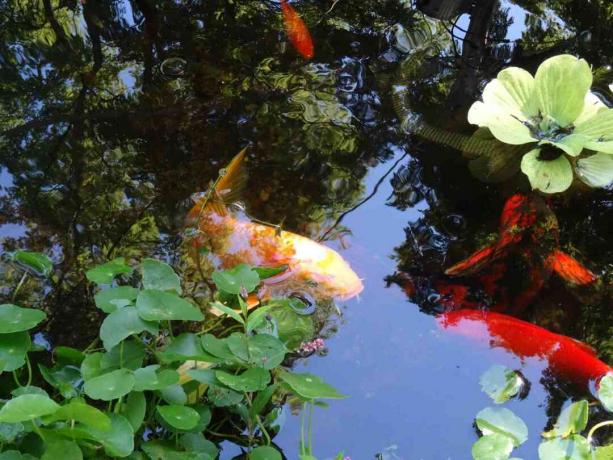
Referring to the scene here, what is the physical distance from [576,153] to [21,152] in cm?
193

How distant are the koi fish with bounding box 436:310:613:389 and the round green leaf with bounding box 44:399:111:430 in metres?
1.06

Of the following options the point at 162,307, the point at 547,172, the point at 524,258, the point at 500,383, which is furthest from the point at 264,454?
the point at 547,172

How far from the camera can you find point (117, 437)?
1.25 meters

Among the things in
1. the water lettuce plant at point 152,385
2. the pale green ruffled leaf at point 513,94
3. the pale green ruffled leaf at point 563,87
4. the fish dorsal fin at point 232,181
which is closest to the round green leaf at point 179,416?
the water lettuce plant at point 152,385

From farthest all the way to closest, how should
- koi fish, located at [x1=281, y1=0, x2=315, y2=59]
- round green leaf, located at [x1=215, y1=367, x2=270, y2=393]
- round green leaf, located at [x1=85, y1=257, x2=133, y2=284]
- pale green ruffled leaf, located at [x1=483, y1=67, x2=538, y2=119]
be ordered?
koi fish, located at [x1=281, y1=0, x2=315, y2=59] < pale green ruffled leaf, located at [x1=483, y1=67, x2=538, y2=119] < round green leaf, located at [x1=85, y1=257, x2=133, y2=284] < round green leaf, located at [x1=215, y1=367, x2=270, y2=393]

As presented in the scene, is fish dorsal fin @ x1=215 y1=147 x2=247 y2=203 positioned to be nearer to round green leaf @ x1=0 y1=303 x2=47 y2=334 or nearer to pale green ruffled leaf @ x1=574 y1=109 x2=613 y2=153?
round green leaf @ x1=0 y1=303 x2=47 y2=334

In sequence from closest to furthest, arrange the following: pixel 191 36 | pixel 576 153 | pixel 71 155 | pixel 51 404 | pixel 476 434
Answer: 1. pixel 51 404
2. pixel 476 434
3. pixel 576 153
4. pixel 71 155
5. pixel 191 36

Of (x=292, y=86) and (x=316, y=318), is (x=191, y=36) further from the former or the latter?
(x=316, y=318)

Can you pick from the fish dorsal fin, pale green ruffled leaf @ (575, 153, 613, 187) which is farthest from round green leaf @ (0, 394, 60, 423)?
pale green ruffled leaf @ (575, 153, 613, 187)

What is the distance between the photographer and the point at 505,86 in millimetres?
2338

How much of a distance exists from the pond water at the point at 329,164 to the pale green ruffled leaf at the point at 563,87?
0.28 meters

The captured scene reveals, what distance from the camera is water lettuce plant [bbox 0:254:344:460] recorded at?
4.03 feet

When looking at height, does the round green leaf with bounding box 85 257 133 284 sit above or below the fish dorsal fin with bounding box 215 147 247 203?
above

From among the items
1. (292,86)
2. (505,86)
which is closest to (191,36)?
(292,86)
